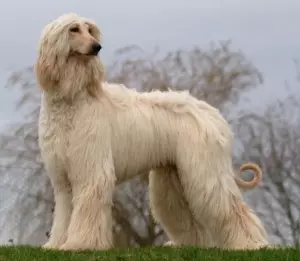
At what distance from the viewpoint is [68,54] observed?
7.99 m

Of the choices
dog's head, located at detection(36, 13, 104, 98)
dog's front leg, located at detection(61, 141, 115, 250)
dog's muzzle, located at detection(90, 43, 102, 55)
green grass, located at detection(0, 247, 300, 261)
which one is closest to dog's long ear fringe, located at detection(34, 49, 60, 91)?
dog's head, located at detection(36, 13, 104, 98)

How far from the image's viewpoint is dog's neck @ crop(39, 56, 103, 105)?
7996 millimetres

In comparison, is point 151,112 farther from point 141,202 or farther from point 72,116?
point 141,202

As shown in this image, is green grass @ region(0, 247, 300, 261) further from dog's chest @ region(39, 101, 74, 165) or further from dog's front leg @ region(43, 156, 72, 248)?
dog's chest @ region(39, 101, 74, 165)

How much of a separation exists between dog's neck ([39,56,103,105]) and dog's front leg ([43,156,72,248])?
72cm

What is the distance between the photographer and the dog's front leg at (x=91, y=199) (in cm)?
787

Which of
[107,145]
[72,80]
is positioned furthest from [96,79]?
[107,145]

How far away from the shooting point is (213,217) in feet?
27.6

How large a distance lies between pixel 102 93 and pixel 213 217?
5.78 feet

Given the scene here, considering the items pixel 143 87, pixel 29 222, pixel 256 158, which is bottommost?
pixel 29 222

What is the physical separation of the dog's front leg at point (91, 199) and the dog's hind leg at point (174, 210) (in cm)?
100

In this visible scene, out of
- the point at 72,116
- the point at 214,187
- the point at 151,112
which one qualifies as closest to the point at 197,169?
the point at 214,187

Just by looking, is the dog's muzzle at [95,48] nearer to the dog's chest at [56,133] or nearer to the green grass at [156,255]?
the dog's chest at [56,133]

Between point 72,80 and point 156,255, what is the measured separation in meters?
1.98
